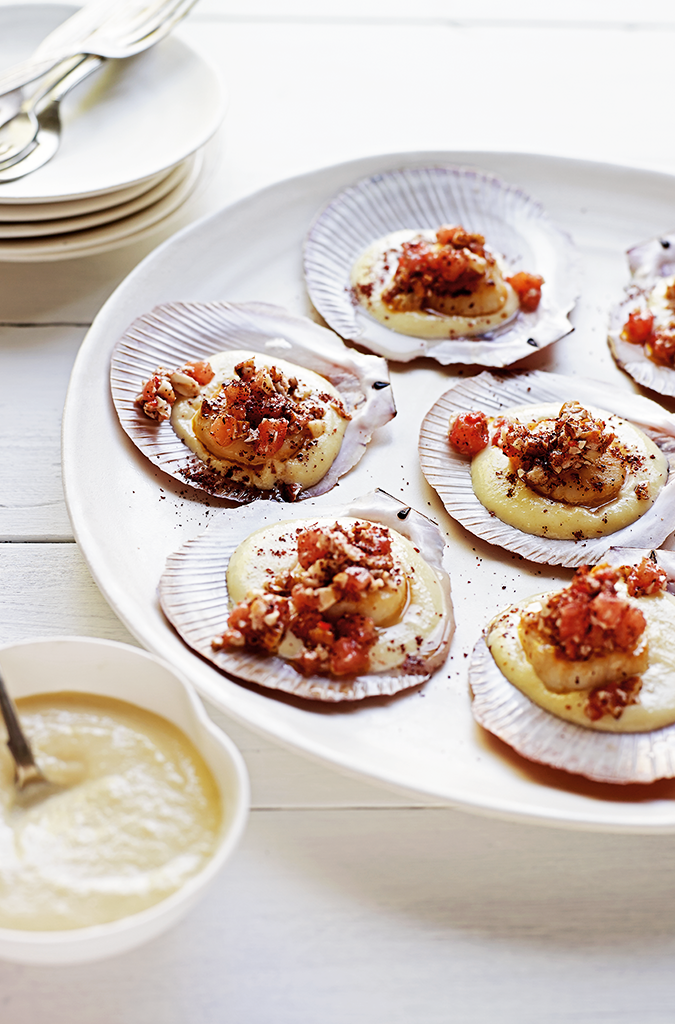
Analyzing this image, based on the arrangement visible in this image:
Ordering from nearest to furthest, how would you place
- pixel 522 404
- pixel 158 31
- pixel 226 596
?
pixel 226 596 → pixel 522 404 → pixel 158 31

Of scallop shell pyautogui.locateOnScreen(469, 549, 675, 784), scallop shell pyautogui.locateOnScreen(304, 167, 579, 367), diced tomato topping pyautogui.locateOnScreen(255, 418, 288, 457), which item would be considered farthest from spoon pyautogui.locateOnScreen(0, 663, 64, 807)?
scallop shell pyautogui.locateOnScreen(304, 167, 579, 367)

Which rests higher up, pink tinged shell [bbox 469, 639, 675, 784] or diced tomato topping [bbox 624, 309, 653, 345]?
diced tomato topping [bbox 624, 309, 653, 345]

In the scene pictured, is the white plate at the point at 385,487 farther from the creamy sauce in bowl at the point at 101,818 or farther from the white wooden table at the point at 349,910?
the creamy sauce in bowl at the point at 101,818

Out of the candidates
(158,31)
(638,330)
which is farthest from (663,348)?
(158,31)

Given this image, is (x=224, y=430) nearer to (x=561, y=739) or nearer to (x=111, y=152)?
(x=561, y=739)

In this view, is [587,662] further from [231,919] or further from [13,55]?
[13,55]

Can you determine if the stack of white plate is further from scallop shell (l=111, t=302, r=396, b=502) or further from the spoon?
the spoon
